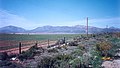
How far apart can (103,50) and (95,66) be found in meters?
2.65

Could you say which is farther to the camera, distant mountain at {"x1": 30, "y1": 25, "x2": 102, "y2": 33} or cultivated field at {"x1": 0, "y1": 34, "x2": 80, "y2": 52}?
distant mountain at {"x1": 30, "y1": 25, "x2": 102, "y2": 33}

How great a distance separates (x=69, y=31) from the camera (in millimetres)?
86125

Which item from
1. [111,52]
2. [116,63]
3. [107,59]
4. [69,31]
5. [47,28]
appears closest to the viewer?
[116,63]

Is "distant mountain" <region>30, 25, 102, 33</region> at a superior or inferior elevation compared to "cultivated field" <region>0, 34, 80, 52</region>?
superior

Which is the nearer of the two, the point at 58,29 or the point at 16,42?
the point at 16,42

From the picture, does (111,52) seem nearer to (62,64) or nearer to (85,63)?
(85,63)

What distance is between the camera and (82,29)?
7419 cm

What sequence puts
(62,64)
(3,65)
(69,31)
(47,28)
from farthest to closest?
(69,31)
(47,28)
(3,65)
(62,64)

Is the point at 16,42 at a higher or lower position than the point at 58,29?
lower

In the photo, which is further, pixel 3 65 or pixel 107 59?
pixel 107 59

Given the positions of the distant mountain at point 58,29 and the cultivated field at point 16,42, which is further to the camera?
the distant mountain at point 58,29

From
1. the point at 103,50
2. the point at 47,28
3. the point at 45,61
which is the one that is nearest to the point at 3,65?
the point at 45,61

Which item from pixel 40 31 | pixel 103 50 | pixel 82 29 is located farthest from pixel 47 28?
pixel 103 50

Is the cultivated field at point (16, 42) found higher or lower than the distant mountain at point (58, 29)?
lower
